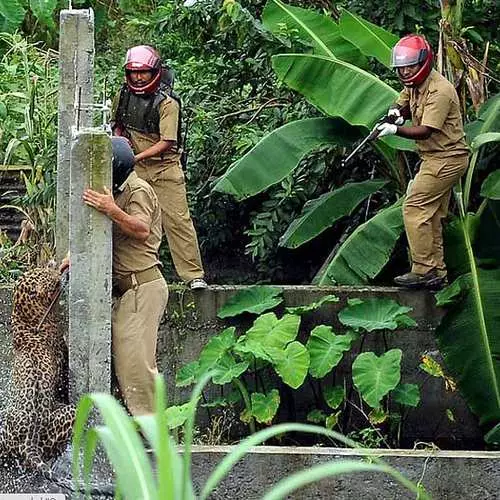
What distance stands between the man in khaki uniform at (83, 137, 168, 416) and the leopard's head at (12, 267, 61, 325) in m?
0.37

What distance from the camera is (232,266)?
989cm

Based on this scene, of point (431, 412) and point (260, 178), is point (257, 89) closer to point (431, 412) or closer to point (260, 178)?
point (260, 178)

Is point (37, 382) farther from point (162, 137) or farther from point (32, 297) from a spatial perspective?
point (162, 137)

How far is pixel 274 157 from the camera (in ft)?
24.8

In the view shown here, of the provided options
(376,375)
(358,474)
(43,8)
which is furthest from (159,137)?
(358,474)

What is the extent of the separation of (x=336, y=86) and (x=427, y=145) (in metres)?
0.88

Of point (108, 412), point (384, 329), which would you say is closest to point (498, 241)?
point (384, 329)

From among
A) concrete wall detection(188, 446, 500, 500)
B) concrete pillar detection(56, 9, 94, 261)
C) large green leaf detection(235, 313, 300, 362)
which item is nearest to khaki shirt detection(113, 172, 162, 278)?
concrete pillar detection(56, 9, 94, 261)

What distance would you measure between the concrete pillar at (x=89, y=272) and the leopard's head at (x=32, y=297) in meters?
0.14

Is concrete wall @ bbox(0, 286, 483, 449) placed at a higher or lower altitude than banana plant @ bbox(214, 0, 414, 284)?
lower

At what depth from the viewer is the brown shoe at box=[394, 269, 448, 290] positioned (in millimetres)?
7270

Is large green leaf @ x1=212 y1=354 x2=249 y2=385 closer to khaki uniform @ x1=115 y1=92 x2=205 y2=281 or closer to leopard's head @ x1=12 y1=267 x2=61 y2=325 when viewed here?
khaki uniform @ x1=115 y1=92 x2=205 y2=281

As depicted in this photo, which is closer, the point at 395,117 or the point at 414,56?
the point at 414,56

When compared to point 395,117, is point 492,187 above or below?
below
